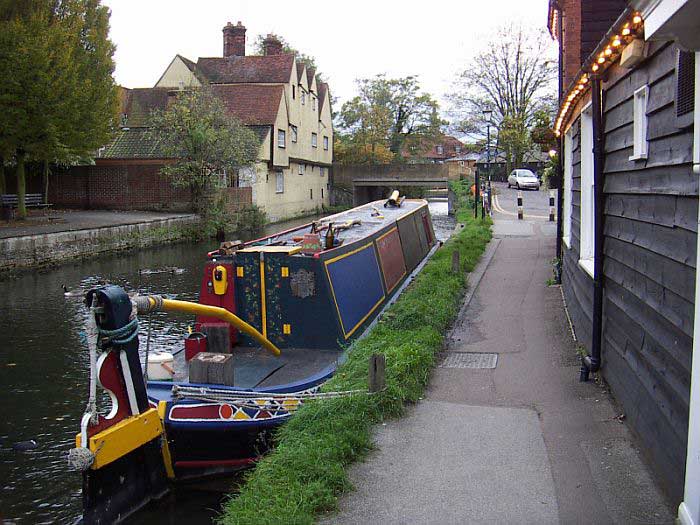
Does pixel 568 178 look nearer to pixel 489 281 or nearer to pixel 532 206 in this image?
pixel 489 281

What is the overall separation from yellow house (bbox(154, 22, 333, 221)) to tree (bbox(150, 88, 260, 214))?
3.20 metres

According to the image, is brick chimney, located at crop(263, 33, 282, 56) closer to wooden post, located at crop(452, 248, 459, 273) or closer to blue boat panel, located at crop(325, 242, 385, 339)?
wooden post, located at crop(452, 248, 459, 273)

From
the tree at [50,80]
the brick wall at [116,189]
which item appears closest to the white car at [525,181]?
the brick wall at [116,189]

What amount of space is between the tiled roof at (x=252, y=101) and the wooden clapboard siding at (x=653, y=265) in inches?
1137

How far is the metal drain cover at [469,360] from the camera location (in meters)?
8.40

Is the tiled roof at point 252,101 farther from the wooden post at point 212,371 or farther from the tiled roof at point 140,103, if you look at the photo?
the wooden post at point 212,371

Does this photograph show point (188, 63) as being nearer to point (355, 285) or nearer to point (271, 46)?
point (271, 46)

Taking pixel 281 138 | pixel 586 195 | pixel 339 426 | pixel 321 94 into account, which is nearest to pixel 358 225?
pixel 586 195

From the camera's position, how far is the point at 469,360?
340 inches

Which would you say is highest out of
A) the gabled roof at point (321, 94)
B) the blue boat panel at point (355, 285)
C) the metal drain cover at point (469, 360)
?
the gabled roof at point (321, 94)

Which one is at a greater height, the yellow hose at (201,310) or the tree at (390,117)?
the tree at (390,117)

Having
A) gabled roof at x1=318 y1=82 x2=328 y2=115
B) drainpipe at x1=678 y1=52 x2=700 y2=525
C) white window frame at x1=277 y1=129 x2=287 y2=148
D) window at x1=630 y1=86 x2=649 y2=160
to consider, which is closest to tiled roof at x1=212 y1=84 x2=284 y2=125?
white window frame at x1=277 y1=129 x2=287 y2=148

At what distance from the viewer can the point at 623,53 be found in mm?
5574

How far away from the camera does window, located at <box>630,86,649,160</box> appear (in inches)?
215
